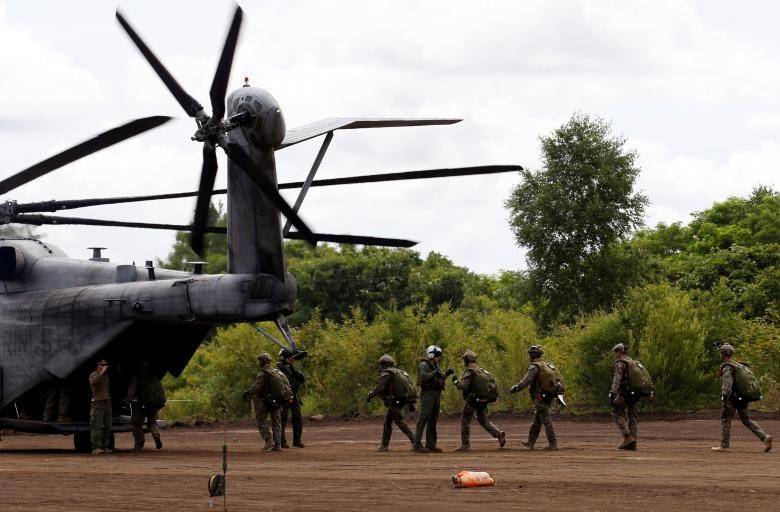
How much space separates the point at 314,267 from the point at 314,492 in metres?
49.4

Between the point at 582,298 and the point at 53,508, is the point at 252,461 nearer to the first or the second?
the point at 53,508

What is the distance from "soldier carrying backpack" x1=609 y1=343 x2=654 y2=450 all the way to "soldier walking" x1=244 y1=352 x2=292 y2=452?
613cm

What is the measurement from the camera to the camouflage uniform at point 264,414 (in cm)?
2452

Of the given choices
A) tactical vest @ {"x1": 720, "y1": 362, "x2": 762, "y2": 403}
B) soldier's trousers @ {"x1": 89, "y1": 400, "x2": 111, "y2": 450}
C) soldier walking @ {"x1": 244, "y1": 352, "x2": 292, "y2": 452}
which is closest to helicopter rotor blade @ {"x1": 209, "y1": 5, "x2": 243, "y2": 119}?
soldier walking @ {"x1": 244, "y1": 352, "x2": 292, "y2": 452}

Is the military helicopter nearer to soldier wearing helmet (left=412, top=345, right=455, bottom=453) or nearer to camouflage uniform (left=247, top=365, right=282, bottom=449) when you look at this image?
camouflage uniform (left=247, top=365, right=282, bottom=449)

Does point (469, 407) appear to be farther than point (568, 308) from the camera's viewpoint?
No

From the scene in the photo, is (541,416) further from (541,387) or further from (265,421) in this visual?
(265,421)

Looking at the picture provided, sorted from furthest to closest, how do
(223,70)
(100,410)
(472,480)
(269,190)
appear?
(100,410), (223,70), (269,190), (472,480)

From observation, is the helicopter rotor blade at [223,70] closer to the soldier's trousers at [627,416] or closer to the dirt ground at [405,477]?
the dirt ground at [405,477]

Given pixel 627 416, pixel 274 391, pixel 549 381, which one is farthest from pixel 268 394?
pixel 627 416

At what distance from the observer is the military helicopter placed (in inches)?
790

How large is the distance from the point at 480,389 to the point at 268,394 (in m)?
4.02

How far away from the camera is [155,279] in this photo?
25.3 m

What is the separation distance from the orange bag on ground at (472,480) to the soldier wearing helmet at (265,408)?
8.42 meters
